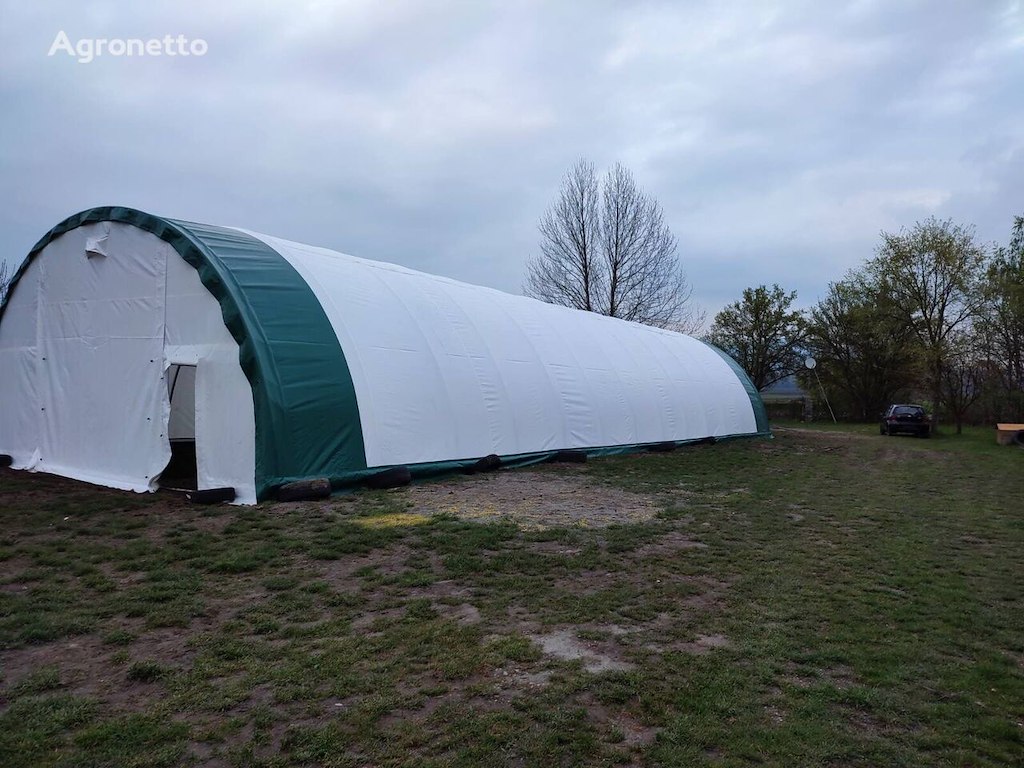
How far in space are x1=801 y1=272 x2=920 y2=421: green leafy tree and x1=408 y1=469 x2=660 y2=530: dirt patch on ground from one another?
30.3 m

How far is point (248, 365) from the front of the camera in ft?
30.1

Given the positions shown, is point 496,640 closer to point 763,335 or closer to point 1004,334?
point 1004,334

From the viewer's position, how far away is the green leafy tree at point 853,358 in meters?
37.1

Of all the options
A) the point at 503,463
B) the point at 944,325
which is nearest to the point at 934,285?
the point at 944,325

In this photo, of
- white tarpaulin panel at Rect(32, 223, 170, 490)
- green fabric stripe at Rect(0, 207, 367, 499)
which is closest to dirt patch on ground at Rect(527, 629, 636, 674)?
green fabric stripe at Rect(0, 207, 367, 499)

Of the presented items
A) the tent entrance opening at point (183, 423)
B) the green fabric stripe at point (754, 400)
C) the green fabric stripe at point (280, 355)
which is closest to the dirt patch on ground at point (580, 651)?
the green fabric stripe at point (280, 355)

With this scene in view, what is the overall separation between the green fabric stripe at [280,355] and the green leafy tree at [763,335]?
1386 inches

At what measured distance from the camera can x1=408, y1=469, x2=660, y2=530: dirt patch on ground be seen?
8273 mm

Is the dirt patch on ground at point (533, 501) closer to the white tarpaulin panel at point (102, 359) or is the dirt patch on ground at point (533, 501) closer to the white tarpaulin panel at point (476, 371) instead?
the white tarpaulin panel at point (476, 371)

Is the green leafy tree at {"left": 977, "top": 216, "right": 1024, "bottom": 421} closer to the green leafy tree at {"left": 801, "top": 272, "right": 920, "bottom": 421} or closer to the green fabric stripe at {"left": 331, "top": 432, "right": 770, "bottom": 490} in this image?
Result: the green leafy tree at {"left": 801, "top": 272, "right": 920, "bottom": 421}

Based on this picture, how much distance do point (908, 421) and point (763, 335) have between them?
16431 millimetres

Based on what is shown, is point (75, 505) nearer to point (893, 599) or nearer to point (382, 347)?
point (382, 347)

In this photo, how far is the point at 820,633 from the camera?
4504 mm

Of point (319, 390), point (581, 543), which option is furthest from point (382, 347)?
point (581, 543)
